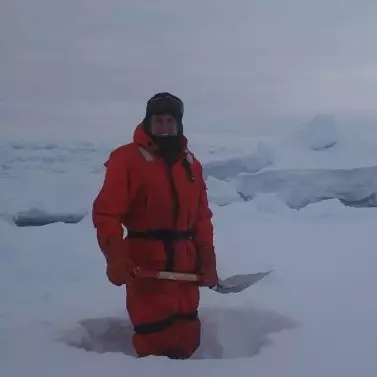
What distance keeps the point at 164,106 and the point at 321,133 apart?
2455 millimetres

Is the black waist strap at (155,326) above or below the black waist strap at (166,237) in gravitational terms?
below

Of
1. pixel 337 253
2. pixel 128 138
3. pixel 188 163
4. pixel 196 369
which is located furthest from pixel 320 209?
pixel 196 369

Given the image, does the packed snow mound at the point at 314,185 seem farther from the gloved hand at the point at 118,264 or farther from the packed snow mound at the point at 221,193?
the gloved hand at the point at 118,264

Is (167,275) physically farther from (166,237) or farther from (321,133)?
(321,133)

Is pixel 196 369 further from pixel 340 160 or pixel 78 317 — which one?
pixel 340 160

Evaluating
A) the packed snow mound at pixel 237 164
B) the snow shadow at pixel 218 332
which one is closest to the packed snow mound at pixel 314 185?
the packed snow mound at pixel 237 164

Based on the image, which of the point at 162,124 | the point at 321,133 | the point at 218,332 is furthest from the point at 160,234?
the point at 321,133

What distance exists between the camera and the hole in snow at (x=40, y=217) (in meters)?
2.40

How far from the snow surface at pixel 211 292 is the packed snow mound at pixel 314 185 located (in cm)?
17

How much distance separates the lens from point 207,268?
147cm

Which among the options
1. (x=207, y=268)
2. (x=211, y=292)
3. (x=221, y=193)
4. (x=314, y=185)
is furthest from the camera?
(x=314, y=185)

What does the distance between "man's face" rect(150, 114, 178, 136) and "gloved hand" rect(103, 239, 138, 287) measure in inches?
11.3

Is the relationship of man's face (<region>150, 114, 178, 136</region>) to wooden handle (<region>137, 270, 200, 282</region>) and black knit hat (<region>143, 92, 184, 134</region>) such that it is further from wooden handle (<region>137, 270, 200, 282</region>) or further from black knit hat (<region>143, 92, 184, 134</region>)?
wooden handle (<region>137, 270, 200, 282</region>)

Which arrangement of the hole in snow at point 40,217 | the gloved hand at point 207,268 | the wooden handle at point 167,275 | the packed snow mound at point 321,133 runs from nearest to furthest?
the wooden handle at point 167,275, the gloved hand at point 207,268, the hole in snow at point 40,217, the packed snow mound at point 321,133
